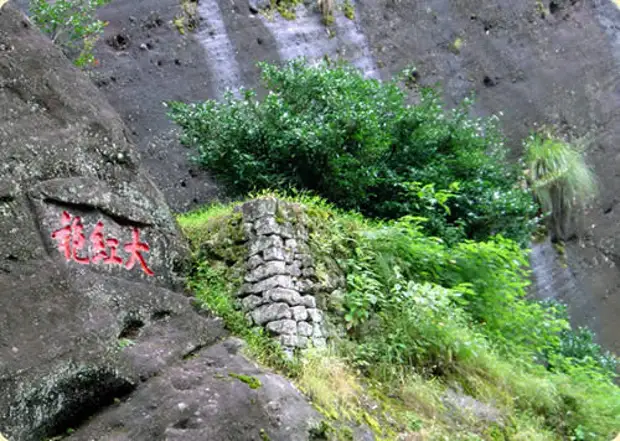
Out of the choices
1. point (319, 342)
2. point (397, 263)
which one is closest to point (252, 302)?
point (319, 342)

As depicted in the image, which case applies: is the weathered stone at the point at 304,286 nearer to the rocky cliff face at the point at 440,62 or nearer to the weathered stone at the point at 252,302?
the weathered stone at the point at 252,302

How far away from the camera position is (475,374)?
5988mm

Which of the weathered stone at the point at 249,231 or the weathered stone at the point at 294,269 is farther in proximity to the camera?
the weathered stone at the point at 249,231

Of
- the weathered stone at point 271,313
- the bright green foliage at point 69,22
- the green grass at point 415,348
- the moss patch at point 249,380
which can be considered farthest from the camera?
the bright green foliage at point 69,22

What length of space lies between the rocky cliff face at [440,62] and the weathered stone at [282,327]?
4.20m

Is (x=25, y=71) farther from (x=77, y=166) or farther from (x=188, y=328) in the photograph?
(x=188, y=328)

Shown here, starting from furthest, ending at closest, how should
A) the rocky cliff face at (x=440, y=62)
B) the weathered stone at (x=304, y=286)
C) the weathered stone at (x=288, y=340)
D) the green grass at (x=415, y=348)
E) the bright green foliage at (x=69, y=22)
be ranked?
the rocky cliff face at (x=440, y=62) < the bright green foliage at (x=69, y=22) < the weathered stone at (x=304, y=286) < the weathered stone at (x=288, y=340) < the green grass at (x=415, y=348)

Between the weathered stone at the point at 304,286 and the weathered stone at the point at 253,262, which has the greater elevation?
the weathered stone at the point at 253,262

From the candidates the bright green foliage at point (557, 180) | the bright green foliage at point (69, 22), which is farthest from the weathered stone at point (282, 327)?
the bright green foliage at point (557, 180)

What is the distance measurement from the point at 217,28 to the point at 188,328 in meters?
7.09

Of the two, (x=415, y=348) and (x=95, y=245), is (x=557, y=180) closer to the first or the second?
(x=415, y=348)

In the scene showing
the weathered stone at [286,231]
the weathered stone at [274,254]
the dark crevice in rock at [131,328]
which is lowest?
the dark crevice in rock at [131,328]

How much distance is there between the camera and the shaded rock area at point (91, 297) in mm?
3848

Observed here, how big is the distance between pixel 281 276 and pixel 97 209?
5.13ft
